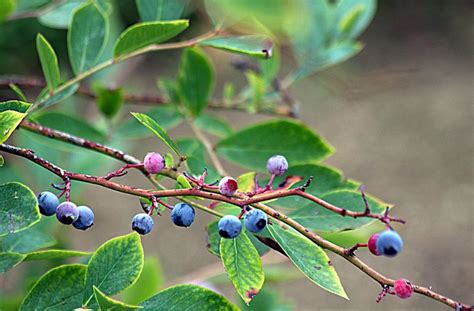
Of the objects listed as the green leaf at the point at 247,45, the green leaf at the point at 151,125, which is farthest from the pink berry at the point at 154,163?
the green leaf at the point at 247,45

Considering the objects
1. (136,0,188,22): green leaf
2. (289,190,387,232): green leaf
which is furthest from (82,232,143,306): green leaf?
(136,0,188,22): green leaf

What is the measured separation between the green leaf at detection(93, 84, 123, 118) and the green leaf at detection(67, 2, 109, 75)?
15 cm

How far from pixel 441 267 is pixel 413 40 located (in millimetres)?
1449

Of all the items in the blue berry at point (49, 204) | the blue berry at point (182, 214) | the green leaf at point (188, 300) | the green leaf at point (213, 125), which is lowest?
the blue berry at point (49, 204)

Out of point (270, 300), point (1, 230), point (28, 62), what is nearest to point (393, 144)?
point (28, 62)

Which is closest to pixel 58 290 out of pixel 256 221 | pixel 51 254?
pixel 51 254

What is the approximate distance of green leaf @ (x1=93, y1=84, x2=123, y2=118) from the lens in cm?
73

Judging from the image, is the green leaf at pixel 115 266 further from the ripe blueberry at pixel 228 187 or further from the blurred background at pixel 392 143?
the blurred background at pixel 392 143

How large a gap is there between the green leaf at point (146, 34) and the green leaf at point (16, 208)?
176 millimetres

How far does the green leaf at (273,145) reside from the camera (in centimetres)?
56

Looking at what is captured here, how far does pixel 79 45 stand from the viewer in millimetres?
574

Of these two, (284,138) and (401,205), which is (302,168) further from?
(401,205)

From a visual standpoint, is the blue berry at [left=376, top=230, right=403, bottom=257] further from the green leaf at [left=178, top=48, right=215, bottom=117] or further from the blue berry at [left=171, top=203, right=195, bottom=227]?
the green leaf at [left=178, top=48, right=215, bottom=117]

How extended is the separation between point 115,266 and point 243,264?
75 millimetres
